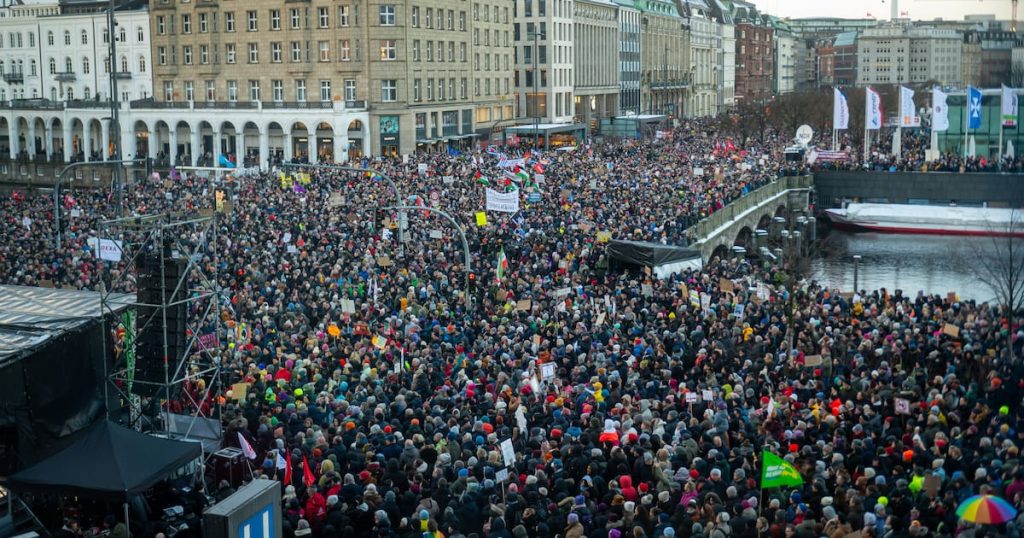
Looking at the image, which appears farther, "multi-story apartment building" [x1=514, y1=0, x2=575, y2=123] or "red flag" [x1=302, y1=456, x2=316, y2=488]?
"multi-story apartment building" [x1=514, y1=0, x2=575, y2=123]

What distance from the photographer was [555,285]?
31500 mm

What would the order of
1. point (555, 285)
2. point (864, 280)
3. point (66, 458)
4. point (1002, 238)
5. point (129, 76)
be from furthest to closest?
point (129, 76) < point (864, 280) < point (1002, 238) < point (555, 285) < point (66, 458)

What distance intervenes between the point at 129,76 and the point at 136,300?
72.0 metres

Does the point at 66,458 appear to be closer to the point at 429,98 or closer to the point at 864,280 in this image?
the point at 864,280

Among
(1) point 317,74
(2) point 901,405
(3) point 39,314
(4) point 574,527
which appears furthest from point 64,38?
(4) point 574,527

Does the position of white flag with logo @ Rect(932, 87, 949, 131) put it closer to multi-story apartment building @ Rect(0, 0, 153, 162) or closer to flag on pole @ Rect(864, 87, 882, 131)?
flag on pole @ Rect(864, 87, 882, 131)

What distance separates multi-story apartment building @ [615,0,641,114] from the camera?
410 ft

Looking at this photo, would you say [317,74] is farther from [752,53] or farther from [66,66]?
[752,53]

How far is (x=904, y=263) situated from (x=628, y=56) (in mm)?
72057

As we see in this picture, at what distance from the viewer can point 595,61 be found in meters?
116

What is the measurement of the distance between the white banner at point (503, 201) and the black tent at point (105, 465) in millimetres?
18603

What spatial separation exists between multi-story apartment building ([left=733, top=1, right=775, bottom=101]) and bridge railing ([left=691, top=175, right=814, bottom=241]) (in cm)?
10759

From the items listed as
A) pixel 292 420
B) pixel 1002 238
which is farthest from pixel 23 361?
pixel 1002 238

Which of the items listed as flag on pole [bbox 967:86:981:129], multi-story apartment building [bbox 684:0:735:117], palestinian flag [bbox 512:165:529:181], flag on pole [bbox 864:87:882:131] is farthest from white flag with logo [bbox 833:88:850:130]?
multi-story apartment building [bbox 684:0:735:117]
